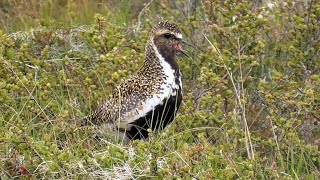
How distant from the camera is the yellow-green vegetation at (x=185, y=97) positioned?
5074 millimetres

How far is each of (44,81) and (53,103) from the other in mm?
342

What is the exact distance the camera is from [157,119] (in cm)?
560

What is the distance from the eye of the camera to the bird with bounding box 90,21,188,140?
18.4 ft

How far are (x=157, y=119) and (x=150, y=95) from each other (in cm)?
17

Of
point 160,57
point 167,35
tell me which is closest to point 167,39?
point 167,35

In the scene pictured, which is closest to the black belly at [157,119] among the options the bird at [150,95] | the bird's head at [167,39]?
the bird at [150,95]

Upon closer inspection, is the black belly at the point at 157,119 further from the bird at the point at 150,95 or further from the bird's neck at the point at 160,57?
the bird's neck at the point at 160,57

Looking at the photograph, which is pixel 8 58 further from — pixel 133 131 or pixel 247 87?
pixel 247 87

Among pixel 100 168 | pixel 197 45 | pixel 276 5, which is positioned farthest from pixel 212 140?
pixel 276 5

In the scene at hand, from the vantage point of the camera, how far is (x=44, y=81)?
6.50 metres

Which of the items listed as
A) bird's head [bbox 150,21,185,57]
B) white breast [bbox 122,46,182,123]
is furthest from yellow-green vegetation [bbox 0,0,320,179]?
bird's head [bbox 150,21,185,57]

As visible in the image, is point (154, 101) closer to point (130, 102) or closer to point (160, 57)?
point (130, 102)

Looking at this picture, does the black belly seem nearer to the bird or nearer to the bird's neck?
the bird

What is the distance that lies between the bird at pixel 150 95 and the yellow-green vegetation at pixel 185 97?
143mm
